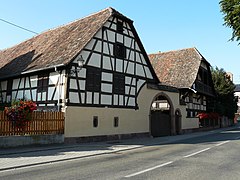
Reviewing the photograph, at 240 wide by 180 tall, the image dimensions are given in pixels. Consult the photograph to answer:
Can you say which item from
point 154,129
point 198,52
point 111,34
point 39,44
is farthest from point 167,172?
point 198,52

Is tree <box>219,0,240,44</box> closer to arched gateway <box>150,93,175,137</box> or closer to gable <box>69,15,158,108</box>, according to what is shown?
gable <box>69,15,158,108</box>

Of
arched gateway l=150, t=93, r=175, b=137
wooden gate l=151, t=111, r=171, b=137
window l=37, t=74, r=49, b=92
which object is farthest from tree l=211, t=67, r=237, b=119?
window l=37, t=74, r=49, b=92

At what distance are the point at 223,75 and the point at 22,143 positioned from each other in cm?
3520

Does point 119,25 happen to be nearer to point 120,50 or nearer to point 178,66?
point 120,50

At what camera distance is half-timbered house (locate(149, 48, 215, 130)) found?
29828 millimetres

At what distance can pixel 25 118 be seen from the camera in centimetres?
1407

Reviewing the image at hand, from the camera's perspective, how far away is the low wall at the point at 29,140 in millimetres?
13156

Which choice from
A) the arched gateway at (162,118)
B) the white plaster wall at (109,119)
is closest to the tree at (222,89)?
the arched gateway at (162,118)

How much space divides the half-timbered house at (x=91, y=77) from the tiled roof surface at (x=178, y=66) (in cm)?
657

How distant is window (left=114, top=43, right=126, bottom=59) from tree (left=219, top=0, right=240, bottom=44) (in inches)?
326

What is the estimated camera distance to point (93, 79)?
18.2 meters

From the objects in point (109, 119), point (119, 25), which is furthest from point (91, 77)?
point (119, 25)

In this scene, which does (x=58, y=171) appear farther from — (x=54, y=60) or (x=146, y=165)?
(x=54, y=60)

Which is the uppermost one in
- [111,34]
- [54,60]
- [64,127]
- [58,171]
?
[111,34]
